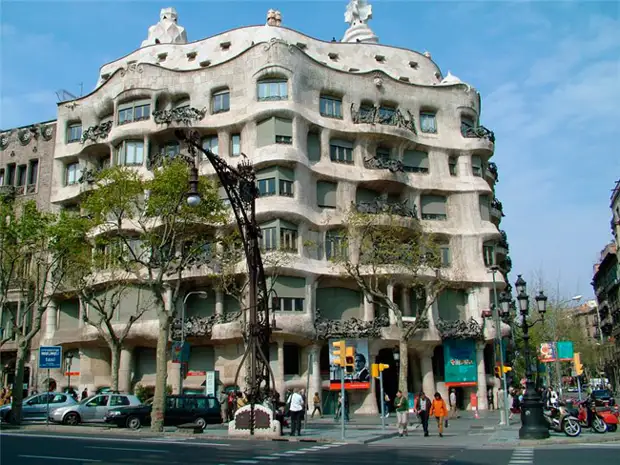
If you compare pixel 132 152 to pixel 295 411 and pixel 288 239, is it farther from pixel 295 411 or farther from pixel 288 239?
pixel 295 411

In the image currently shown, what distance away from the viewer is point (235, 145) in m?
41.2

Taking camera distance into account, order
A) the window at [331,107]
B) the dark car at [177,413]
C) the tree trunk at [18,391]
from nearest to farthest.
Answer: the dark car at [177,413]
the tree trunk at [18,391]
the window at [331,107]

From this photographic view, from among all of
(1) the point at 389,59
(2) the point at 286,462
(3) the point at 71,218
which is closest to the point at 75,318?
(3) the point at 71,218

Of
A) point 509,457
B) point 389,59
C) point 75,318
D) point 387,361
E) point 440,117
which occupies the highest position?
point 389,59

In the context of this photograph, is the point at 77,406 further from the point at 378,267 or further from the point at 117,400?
the point at 378,267

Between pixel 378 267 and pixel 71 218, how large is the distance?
17555 millimetres

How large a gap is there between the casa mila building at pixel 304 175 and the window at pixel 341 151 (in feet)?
0.31

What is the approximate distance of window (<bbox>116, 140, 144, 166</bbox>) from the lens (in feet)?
137

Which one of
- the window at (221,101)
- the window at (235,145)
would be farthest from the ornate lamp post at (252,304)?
the window at (221,101)

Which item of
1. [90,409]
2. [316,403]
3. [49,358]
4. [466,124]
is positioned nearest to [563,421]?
[316,403]

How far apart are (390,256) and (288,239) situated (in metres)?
6.04

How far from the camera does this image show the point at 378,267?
38750 mm

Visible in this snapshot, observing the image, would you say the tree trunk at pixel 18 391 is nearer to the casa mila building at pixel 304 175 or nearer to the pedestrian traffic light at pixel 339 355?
the casa mila building at pixel 304 175

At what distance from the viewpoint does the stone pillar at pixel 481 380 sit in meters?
41.1
